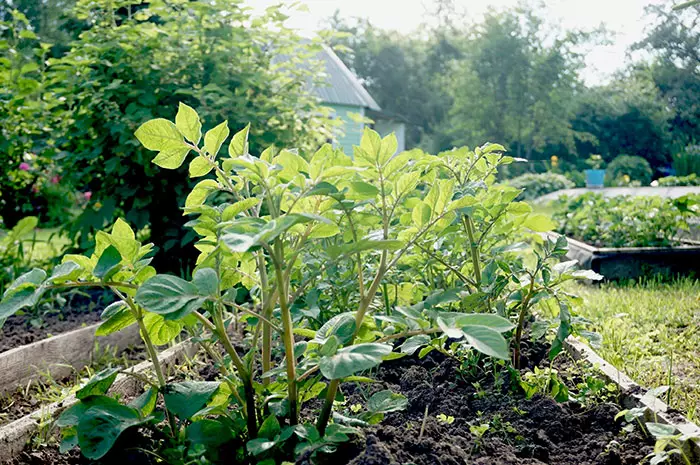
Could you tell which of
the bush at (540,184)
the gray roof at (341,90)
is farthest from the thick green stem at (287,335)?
the gray roof at (341,90)

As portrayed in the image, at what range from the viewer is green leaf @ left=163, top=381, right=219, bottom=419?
4.01ft

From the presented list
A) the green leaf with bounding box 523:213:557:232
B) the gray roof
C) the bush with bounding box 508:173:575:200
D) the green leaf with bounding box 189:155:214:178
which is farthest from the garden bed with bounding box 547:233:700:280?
the gray roof

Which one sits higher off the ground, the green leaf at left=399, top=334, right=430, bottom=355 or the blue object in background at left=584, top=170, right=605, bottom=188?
the green leaf at left=399, top=334, right=430, bottom=355

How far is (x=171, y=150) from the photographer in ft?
4.09

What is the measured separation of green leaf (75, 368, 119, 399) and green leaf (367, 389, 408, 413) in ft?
1.85

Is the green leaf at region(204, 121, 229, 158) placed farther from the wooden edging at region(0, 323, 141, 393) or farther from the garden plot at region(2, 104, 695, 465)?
the wooden edging at region(0, 323, 141, 393)

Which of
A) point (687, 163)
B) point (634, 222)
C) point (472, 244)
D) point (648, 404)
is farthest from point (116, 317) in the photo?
point (687, 163)

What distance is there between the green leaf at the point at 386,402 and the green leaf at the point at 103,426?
A: 0.49m

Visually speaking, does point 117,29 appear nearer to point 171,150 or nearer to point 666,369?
point 171,150

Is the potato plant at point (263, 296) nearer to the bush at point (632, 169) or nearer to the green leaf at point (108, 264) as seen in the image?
the green leaf at point (108, 264)

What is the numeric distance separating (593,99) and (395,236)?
30.2 meters

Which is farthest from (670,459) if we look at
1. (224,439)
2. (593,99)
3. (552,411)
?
(593,99)

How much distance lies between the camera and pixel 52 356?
2621 mm

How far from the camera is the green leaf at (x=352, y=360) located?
3.20 feet
